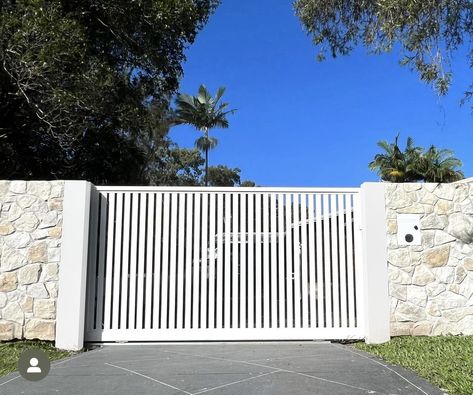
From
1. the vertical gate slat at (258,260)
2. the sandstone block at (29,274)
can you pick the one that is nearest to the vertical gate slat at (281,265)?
the vertical gate slat at (258,260)

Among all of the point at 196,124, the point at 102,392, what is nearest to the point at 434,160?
the point at 196,124

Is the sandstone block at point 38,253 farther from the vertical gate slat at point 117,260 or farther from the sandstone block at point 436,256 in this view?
the sandstone block at point 436,256

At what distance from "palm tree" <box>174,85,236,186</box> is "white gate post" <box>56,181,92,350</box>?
28.7 metres

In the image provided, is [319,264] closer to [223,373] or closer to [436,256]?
[436,256]

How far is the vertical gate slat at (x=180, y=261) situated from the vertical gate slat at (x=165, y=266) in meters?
0.19

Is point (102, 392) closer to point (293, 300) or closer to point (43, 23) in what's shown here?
point (293, 300)

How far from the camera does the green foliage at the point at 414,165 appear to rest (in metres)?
33.7

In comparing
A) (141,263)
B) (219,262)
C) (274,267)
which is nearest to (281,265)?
(274,267)

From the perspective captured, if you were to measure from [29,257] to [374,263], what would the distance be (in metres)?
5.45

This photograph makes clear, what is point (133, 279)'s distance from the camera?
829 centimetres

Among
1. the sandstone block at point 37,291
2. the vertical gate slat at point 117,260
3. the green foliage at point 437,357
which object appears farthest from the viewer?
the vertical gate slat at point 117,260

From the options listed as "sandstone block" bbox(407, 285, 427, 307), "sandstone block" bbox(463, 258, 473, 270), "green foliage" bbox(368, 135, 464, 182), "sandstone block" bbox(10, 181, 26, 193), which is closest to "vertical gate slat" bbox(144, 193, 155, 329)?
"sandstone block" bbox(10, 181, 26, 193)

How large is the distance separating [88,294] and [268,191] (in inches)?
132

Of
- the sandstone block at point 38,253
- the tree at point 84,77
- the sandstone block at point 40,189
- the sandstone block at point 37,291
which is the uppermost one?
the tree at point 84,77
